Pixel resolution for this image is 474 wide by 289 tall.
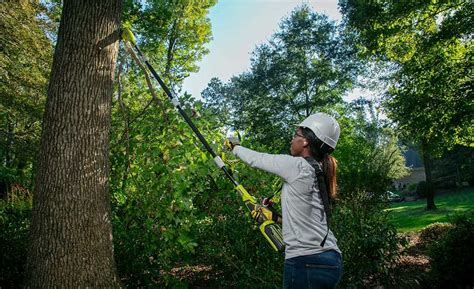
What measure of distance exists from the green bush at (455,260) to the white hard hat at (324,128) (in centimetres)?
458

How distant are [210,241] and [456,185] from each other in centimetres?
3622

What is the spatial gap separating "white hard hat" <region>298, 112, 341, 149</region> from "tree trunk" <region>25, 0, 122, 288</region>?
2.14 m

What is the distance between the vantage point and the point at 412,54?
9383mm

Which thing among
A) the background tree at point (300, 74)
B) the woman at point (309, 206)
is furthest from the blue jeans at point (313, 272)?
the background tree at point (300, 74)

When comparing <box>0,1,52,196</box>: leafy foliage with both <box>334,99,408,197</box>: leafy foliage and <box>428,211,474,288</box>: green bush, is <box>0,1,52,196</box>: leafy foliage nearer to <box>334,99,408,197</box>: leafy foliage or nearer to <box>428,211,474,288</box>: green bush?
<box>334,99,408,197</box>: leafy foliage

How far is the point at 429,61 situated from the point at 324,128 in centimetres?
732

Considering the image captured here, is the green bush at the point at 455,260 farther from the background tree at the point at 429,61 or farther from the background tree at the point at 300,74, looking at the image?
the background tree at the point at 300,74

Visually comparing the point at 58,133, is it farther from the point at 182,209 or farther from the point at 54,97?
the point at 182,209

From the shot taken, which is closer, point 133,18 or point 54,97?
point 54,97

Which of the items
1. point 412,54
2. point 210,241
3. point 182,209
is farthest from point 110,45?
point 412,54

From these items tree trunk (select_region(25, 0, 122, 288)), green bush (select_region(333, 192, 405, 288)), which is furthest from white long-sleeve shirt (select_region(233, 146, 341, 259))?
green bush (select_region(333, 192, 405, 288))

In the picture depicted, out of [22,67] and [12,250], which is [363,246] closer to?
[12,250]

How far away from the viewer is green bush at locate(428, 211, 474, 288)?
562 centimetres

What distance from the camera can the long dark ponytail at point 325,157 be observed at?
2.58 m
